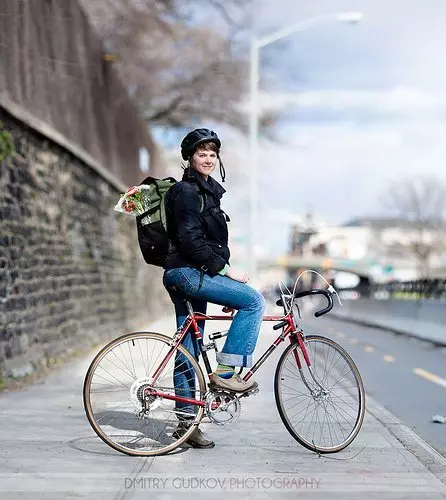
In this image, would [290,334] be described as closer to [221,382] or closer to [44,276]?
[221,382]

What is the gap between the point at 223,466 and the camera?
582cm

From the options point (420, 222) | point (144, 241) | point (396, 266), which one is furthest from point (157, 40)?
point (396, 266)

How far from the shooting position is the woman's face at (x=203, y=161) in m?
6.37

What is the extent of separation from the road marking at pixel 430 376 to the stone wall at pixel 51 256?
4.56 meters

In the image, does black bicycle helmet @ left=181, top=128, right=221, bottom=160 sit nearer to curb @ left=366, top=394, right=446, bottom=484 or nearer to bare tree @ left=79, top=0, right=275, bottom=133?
curb @ left=366, top=394, right=446, bottom=484

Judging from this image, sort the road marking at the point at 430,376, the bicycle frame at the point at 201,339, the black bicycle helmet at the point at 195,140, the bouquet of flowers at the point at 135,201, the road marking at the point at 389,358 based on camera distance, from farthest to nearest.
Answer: the road marking at the point at 389,358 → the road marking at the point at 430,376 → the black bicycle helmet at the point at 195,140 → the bouquet of flowers at the point at 135,201 → the bicycle frame at the point at 201,339

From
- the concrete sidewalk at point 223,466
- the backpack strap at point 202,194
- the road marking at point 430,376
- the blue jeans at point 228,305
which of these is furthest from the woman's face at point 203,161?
the road marking at point 430,376

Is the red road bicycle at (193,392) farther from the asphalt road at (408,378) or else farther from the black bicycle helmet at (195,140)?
the black bicycle helmet at (195,140)

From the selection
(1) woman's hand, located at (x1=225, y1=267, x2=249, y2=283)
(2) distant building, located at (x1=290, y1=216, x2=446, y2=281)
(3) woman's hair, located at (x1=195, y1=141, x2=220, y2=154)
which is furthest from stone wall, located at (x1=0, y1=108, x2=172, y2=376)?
(2) distant building, located at (x1=290, y1=216, x2=446, y2=281)

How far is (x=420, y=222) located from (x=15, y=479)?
298ft

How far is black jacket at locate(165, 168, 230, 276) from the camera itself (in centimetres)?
606

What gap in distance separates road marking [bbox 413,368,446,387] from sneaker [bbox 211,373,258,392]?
647 centimetres

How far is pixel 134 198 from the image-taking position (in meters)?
6.23

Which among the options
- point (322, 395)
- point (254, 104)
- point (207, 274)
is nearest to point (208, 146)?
point (207, 274)
